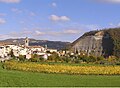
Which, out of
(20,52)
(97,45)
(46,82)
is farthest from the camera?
(97,45)

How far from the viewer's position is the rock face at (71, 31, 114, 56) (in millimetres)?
147875

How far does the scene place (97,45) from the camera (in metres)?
158

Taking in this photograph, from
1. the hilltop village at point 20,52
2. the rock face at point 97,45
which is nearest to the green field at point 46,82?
the hilltop village at point 20,52

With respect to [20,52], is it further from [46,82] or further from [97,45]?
→ [46,82]

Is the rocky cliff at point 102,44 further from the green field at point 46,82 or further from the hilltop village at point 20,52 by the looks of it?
the green field at point 46,82

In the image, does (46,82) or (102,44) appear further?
(102,44)

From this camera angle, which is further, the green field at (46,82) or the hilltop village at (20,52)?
the hilltop village at (20,52)

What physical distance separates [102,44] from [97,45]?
269 cm

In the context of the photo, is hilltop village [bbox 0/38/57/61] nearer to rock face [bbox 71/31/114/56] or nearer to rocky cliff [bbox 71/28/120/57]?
rock face [bbox 71/31/114/56]

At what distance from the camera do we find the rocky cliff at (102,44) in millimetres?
144125

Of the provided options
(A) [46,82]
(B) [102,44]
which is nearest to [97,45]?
(B) [102,44]

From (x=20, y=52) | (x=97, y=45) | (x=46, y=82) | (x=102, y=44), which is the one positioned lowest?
(x=46, y=82)

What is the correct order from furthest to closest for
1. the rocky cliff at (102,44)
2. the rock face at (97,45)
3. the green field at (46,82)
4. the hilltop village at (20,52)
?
1. the rock face at (97,45)
2. the rocky cliff at (102,44)
3. the hilltop village at (20,52)
4. the green field at (46,82)

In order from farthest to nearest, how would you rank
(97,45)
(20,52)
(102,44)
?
(97,45)
(102,44)
(20,52)
